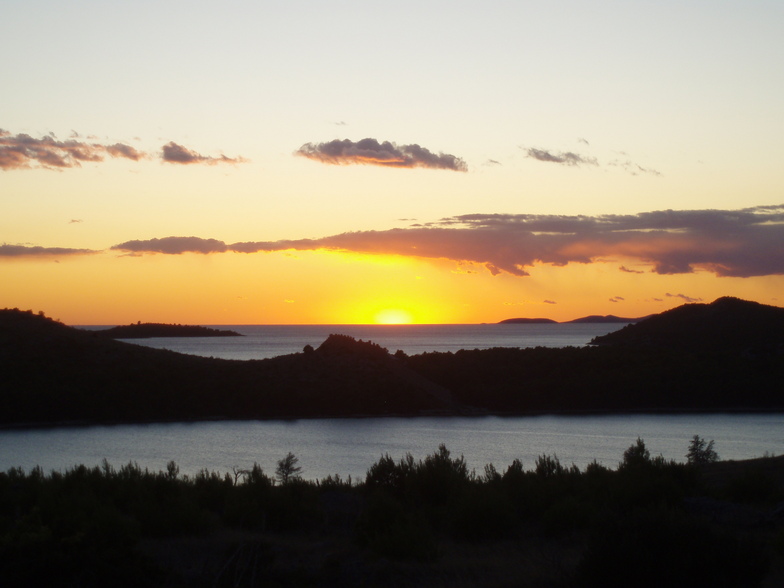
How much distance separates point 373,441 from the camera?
109 ft

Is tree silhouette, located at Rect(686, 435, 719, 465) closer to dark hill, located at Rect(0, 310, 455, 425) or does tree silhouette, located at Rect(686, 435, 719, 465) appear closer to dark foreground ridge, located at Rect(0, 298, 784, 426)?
dark foreground ridge, located at Rect(0, 298, 784, 426)

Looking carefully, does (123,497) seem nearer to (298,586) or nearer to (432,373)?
(298,586)

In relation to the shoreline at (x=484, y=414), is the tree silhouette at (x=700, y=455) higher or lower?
higher

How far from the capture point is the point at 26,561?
6.88m

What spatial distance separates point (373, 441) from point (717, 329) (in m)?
41.4

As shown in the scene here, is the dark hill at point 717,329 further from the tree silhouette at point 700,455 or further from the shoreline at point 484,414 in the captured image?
the tree silhouette at point 700,455

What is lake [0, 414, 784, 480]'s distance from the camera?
26.9 meters

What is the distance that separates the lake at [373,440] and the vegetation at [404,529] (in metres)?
11.4

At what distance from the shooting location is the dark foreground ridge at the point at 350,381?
1592 inches

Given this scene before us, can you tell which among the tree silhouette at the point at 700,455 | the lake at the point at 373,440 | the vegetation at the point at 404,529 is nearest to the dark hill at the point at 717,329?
the lake at the point at 373,440

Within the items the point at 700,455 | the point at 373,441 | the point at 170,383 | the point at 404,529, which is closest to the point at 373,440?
the point at 373,441

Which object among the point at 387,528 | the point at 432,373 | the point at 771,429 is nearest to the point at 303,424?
the point at 432,373

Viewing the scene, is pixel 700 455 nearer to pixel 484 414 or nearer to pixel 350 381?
pixel 484 414

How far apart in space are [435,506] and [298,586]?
4.63 metres
